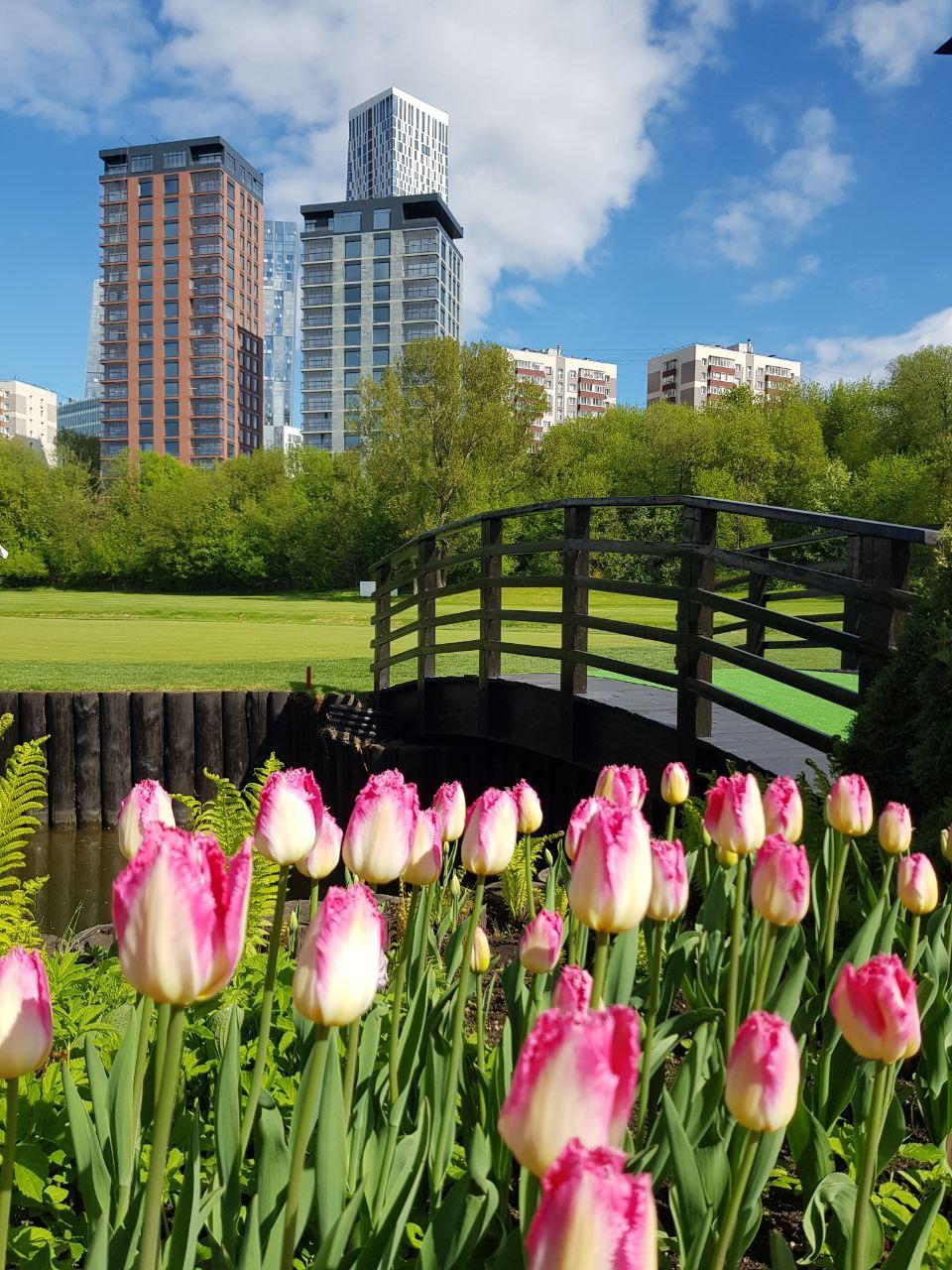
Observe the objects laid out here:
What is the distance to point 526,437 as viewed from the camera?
129 feet

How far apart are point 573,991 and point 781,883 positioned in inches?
24.6

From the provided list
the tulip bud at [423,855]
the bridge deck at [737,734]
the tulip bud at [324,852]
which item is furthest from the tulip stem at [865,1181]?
the bridge deck at [737,734]

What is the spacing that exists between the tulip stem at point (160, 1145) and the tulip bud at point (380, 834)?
41 cm

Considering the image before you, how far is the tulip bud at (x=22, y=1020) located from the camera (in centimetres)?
91

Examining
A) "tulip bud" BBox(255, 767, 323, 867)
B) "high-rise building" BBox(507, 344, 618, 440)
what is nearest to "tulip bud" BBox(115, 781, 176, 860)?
"tulip bud" BBox(255, 767, 323, 867)

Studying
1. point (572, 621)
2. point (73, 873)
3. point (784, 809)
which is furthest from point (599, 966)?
point (73, 873)

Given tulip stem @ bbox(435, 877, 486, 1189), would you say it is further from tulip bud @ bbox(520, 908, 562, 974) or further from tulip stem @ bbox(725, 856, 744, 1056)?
tulip stem @ bbox(725, 856, 744, 1056)

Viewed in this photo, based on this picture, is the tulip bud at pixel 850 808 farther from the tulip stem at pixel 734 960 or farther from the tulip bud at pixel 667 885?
the tulip bud at pixel 667 885

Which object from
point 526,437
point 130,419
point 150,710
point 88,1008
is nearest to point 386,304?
point 130,419

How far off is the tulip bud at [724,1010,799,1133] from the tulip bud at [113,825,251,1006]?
1.52 ft

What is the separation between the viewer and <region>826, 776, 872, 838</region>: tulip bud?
5.98 feet

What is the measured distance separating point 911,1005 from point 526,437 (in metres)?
39.3

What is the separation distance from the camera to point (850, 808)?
5.99 ft

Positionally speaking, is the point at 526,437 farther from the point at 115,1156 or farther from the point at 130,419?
the point at 130,419
